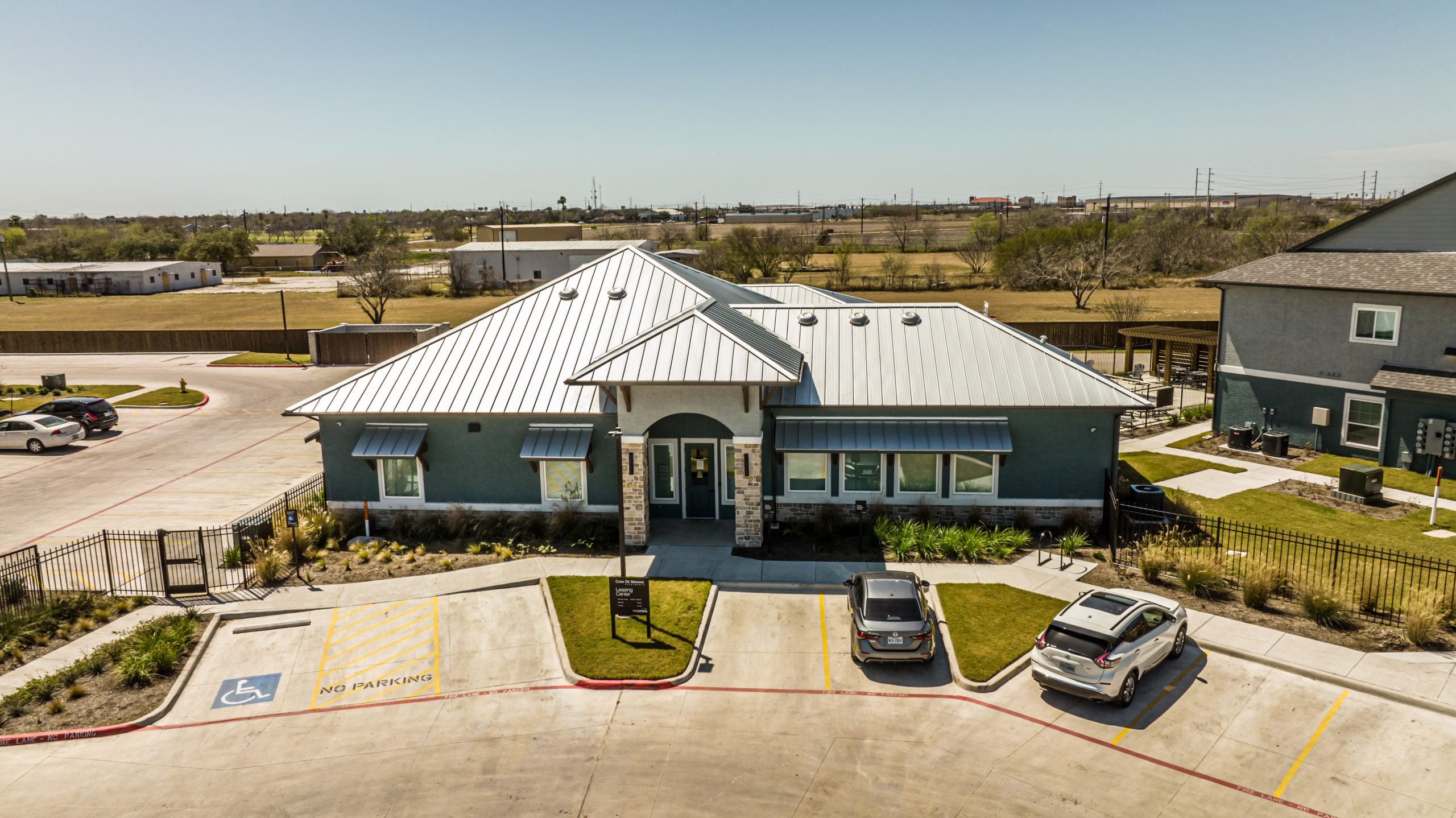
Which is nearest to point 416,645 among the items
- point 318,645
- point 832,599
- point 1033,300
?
point 318,645

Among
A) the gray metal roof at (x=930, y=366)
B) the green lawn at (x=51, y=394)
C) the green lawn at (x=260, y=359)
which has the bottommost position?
the green lawn at (x=51, y=394)

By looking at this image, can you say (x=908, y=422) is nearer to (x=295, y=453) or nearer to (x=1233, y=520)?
(x=1233, y=520)

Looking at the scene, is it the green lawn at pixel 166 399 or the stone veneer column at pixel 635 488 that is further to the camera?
the green lawn at pixel 166 399

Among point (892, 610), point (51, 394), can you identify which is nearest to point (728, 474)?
point (892, 610)

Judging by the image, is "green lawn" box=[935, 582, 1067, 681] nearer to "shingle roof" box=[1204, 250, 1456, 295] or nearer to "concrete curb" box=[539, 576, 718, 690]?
"concrete curb" box=[539, 576, 718, 690]

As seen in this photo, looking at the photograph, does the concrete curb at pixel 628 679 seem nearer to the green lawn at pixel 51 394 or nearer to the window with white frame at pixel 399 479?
the window with white frame at pixel 399 479

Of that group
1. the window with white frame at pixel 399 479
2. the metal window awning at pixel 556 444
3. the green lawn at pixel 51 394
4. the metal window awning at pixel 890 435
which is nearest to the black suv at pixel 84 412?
the green lawn at pixel 51 394
